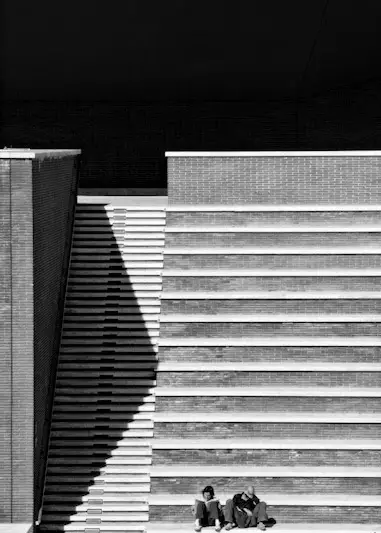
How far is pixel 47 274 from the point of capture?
18.5 metres

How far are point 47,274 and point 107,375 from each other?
2010 millimetres

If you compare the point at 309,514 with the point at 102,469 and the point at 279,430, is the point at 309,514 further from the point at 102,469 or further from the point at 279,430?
the point at 102,469

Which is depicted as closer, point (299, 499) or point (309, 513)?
point (309, 513)

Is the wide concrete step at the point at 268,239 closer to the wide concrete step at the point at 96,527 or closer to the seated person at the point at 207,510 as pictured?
the seated person at the point at 207,510

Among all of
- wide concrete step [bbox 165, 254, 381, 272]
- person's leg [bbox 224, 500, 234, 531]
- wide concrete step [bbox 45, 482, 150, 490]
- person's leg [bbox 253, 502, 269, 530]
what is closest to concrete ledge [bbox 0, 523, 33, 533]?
wide concrete step [bbox 45, 482, 150, 490]

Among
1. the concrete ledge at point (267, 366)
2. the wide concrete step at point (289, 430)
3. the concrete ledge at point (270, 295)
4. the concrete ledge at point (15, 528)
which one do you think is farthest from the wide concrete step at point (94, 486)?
the concrete ledge at point (270, 295)

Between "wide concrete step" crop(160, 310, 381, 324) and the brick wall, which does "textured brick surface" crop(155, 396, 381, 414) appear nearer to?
"wide concrete step" crop(160, 310, 381, 324)

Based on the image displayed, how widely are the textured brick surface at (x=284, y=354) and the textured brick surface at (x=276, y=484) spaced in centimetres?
206

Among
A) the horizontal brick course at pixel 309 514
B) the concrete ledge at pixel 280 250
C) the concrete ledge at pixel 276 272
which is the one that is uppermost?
the concrete ledge at pixel 280 250

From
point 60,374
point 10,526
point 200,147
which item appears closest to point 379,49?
point 200,147

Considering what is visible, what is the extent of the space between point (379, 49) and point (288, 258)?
6782mm

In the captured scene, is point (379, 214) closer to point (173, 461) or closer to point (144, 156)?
point (173, 461)

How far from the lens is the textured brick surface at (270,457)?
17.9 m

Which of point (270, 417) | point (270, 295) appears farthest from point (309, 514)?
point (270, 295)
